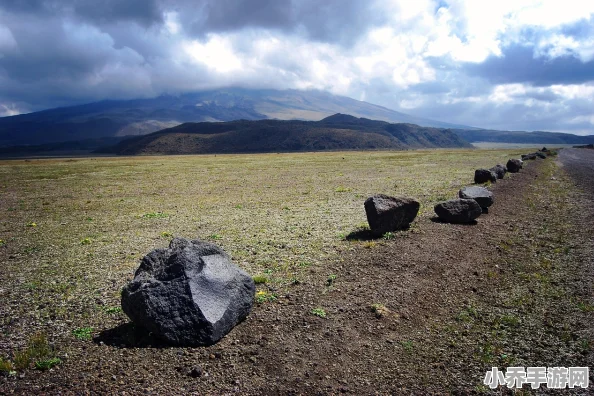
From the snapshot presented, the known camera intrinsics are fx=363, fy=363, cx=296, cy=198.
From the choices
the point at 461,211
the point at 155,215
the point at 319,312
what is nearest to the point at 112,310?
the point at 319,312

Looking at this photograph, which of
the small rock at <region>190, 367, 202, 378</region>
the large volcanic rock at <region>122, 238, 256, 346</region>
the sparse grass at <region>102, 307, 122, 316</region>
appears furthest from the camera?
the sparse grass at <region>102, 307, 122, 316</region>

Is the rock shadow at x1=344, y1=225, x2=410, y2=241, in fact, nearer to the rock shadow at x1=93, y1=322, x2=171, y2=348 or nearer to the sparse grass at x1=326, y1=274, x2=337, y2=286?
the sparse grass at x1=326, y1=274, x2=337, y2=286

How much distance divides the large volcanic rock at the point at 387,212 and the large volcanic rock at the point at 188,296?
8.31 metres

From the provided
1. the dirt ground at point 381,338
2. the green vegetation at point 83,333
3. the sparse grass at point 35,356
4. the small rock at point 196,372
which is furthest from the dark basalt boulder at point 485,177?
the sparse grass at point 35,356

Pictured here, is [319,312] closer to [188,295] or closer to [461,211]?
[188,295]

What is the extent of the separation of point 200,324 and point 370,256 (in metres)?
7.44

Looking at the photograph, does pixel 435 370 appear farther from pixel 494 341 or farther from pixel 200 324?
pixel 200 324

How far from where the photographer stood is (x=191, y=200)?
30016mm

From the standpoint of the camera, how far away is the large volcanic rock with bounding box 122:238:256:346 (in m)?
7.80

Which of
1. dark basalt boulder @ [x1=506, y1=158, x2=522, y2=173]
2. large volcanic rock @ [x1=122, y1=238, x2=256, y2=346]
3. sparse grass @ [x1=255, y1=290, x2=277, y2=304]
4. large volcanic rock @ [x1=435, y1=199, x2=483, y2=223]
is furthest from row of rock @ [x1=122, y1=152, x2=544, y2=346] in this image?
dark basalt boulder @ [x1=506, y1=158, x2=522, y2=173]

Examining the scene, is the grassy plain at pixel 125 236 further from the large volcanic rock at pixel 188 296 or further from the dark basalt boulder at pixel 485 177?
the dark basalt boulder at pixel 485 177

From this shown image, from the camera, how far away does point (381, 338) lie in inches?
322

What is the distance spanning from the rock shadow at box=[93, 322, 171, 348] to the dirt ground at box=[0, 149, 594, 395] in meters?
0.03

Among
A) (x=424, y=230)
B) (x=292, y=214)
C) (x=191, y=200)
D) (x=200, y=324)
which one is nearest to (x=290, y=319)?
(x=200, y=324)
